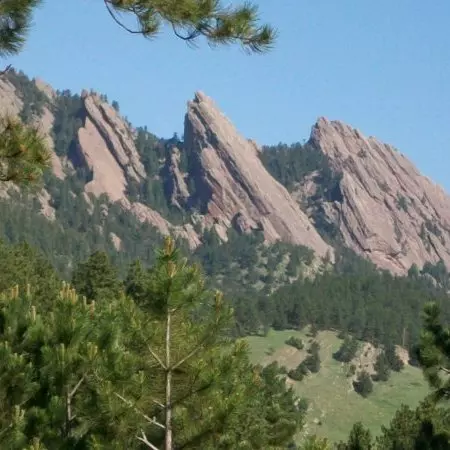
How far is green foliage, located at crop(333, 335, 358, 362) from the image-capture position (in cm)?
11250

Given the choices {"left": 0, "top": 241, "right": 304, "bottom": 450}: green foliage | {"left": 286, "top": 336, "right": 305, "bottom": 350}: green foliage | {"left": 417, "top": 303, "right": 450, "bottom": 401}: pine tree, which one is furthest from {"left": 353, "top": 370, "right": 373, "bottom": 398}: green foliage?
{"left": 0, "top": 241, "right": 304, "bottom": 450}: green foliage

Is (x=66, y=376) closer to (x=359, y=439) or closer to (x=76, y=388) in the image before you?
(x=76, y=388)

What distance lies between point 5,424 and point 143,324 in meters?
3.75

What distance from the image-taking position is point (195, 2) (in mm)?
10633

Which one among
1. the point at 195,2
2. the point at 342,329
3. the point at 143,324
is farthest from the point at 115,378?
the point at 342,329

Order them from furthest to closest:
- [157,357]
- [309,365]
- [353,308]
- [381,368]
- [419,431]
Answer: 1. [353,308]
2. [381,368]
3. [309,365]
4. [419,431]
5. [157,357]

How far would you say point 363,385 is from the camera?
106 m

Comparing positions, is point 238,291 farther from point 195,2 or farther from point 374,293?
point 195,2

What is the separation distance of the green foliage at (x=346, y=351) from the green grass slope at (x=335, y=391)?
0.81 m

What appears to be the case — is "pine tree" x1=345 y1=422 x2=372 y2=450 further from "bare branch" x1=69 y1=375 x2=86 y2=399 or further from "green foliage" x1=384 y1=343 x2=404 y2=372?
"green foliage" x1=384 y1=343 x2=404 y2=372

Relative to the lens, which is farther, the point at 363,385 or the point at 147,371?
the point at 363,385

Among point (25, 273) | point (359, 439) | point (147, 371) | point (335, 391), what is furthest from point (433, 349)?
point (335, 391)

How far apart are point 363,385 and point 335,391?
11.7 feet

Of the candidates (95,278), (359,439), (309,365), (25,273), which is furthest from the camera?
(309,365)
